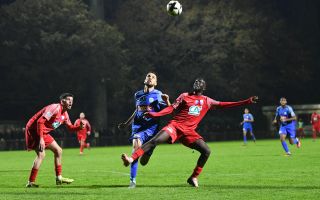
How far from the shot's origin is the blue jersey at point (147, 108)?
1549cm

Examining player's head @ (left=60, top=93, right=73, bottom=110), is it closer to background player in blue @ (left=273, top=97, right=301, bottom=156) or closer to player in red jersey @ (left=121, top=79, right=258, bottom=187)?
player in red jersey @ (left=121, top=79, right=258, bottom=187)

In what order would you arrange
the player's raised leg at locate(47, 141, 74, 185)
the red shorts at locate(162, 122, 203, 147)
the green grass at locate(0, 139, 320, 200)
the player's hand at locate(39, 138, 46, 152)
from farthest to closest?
the player's raised leg at locate(47, 141, 74, 185) → the player's hand at locate(39, 138, 46, 152) → the red shorts at locate(162, 122, 203, 147) → the green grass at locate(0, 139, 320, 200)

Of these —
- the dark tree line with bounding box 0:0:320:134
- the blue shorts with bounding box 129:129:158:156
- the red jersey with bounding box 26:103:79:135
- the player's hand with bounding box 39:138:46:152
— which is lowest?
the player's hand with bounding box 39:138:46:152

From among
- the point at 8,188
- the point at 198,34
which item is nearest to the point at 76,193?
the point at 8,188

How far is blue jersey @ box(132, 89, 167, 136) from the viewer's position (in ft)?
50.8

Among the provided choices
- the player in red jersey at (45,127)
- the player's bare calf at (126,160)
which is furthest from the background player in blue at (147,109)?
the player in red jersey at (45,127)

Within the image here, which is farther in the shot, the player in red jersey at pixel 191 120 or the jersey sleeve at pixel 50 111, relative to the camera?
the jersey sleeve at pixel 50 111

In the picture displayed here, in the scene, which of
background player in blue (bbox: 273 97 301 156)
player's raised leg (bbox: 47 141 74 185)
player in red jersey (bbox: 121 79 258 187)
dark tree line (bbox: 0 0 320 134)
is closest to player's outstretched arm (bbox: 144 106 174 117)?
player in red jersey (bbox: 121 79 258 187)

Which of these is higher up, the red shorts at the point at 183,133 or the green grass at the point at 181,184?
the red shorts at the point at 183,133

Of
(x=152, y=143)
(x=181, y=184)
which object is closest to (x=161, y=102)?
(x=152, y=143)

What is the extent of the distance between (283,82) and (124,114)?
49.1 feet

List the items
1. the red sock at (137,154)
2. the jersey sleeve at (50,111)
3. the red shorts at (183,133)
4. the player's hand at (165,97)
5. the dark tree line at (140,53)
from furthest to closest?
1. the dark tree line at (140,53)
2. the jersey sleeve at (50,111)
3. the red shorts at (183,133)
4. the player's hand at (165,97)
5. the red sock at (137,154)

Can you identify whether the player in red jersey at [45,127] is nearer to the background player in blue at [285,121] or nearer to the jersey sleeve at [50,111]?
the jersey sleeve at [50,111]

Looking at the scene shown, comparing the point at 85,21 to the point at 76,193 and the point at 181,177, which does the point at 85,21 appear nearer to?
the point at 181,177
